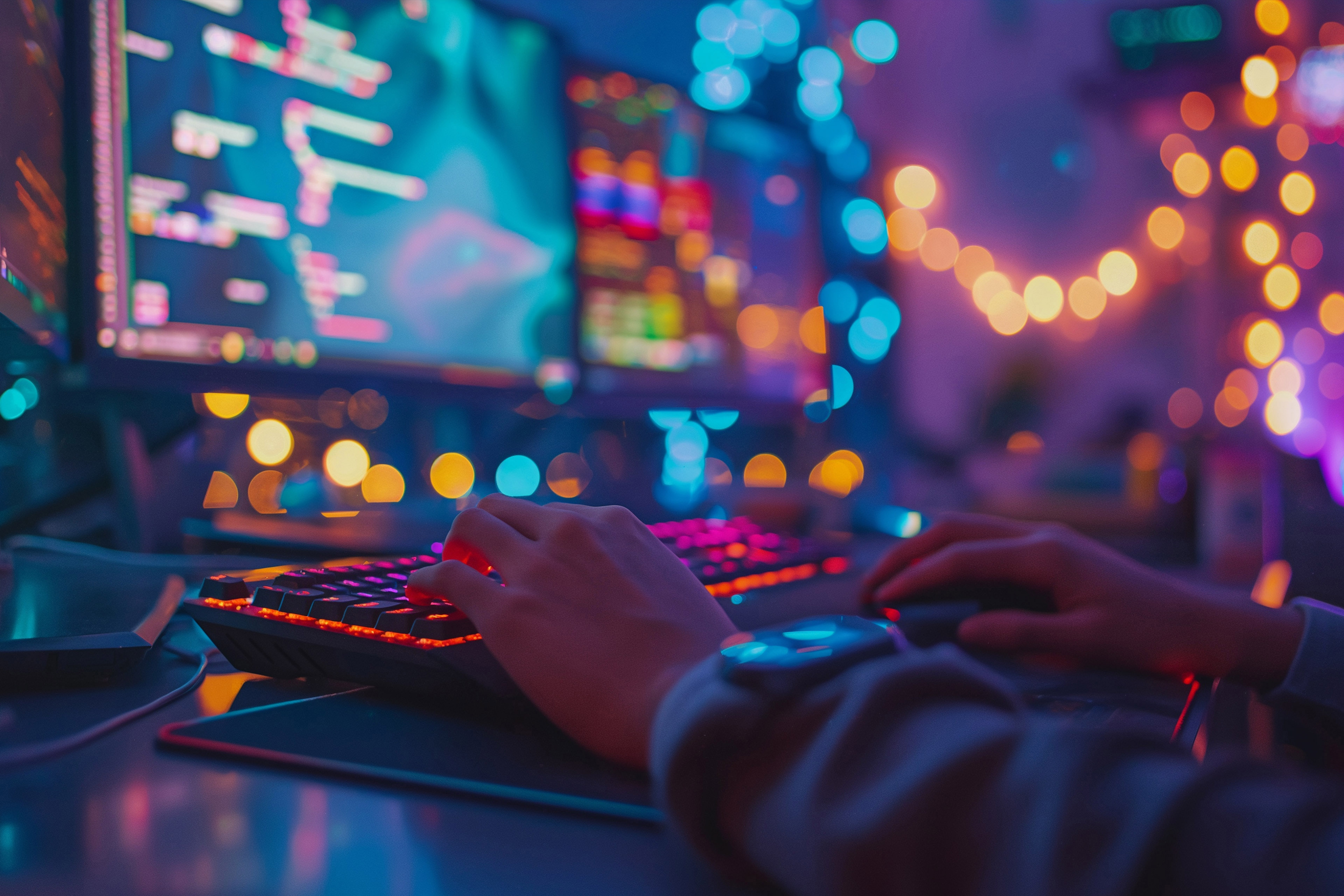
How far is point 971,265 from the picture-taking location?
2447 millimetres

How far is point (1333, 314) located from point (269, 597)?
383 cm

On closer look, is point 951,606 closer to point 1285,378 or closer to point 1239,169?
point 1239,169

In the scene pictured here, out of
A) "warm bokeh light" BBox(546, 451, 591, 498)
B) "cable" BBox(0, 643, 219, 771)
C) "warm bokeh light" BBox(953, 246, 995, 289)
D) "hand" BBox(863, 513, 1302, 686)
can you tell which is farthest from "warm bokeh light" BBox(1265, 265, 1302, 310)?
"cable" BBox(0, 643, 219, 771)

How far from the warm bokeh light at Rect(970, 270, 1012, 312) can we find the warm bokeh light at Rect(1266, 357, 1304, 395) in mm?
1265

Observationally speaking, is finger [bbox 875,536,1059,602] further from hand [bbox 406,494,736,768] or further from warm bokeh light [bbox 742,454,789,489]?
warm bokeh light [bbox 742,454,789,489]

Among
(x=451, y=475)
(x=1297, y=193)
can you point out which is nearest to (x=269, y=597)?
(x=451, y=475)

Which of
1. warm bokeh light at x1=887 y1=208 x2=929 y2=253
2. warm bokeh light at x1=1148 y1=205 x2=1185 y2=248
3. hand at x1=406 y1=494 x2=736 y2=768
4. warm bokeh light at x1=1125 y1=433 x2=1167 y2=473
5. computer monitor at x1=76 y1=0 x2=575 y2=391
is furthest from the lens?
warm bokeh light at x1=1148 y1=205 x2=1185 y2=248

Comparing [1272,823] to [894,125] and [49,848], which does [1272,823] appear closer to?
[49,848]

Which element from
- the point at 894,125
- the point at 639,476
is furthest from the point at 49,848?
the point at 894,125

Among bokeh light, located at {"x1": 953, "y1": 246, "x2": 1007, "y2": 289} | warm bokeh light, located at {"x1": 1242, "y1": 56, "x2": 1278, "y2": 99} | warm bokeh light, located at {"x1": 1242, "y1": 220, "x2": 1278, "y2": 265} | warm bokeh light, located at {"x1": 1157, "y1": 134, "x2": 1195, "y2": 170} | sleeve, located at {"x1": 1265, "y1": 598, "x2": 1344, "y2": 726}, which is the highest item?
warm bokeh light, located at {"x1": 1242, "y1": 56, "x2": 1278, "y2": 99}

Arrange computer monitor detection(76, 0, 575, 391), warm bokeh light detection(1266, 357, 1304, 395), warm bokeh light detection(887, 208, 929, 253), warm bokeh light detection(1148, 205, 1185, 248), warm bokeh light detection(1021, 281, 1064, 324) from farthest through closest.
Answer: warm bokeh light detection(1266, 357, 1304, 395) → warm bokeh light detection(1148, 205, 1185, 248) → warm bokeh light detection(1021, 281, 1064, 324) → warm bokeh light detection(887, 208, 929, 253) → computer monitor detection(76, 0, 575, 391)

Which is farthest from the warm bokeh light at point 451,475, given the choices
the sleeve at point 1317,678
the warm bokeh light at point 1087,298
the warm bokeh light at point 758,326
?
the warm bokeh light at point 1087,298

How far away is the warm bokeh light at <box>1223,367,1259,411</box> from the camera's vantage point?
291 centimetres

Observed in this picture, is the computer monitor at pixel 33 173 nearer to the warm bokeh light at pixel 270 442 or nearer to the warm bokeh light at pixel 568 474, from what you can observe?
the warm bokeh light at pixel 270 442
